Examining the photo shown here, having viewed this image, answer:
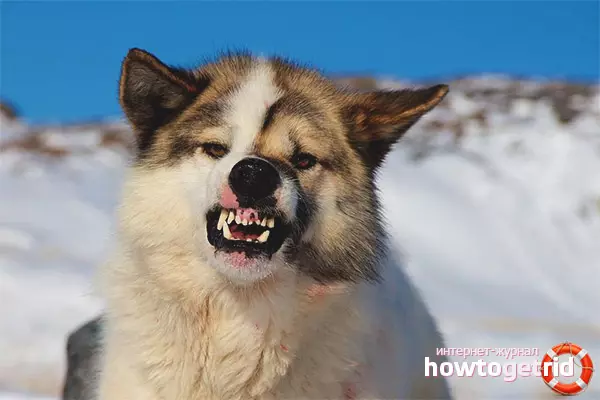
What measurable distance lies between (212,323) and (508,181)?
14556 mm

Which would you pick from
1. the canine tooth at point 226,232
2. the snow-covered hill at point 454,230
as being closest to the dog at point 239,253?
the canine tooth at point 226,232

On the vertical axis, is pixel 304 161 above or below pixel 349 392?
above

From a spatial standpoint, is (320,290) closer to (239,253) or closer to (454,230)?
(239,253)

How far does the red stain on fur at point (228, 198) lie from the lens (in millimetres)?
3916

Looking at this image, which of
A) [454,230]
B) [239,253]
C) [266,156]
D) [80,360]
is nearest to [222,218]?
[239,253]

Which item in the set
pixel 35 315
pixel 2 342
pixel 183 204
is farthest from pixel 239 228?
pixel 35 315

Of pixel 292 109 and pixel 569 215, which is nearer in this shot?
pixel 292 109

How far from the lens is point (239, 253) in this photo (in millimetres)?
→ 3992

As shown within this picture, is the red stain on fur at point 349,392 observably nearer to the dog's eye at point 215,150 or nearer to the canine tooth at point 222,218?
the canine tooth at point 222,218

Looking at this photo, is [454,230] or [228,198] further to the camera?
[454,230]

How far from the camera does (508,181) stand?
1795cm

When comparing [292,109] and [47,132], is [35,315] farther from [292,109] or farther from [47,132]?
[47,132]

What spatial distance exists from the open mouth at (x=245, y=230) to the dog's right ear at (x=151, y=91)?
848 mm

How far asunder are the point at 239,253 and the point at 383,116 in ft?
4.35
